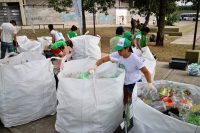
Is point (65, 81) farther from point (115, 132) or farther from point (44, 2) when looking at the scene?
point (44, 2)

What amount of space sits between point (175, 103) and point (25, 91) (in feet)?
6.90

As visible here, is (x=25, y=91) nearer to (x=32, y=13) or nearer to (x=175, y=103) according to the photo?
(x=175, y=103)

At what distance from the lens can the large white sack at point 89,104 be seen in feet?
8.31

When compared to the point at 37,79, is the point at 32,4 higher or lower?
higher

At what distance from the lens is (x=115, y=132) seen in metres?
2.97

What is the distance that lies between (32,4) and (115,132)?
2333 cm

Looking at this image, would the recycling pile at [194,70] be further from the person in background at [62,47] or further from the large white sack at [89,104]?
the large white sack at [89,104]

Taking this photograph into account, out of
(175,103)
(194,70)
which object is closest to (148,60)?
(175,103)

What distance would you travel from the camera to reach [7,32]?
652 centimetres

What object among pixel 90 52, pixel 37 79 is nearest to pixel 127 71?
pixel 37 79

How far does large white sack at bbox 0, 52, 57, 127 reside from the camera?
9.86ft

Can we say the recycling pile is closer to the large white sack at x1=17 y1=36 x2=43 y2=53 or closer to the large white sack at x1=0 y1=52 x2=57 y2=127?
the large white sack at x1=0 y1=52 x2=57 y2=127

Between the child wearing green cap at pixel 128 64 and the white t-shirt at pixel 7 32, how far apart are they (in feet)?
14.9

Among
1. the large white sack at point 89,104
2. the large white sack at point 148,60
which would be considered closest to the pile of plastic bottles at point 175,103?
the large white sack at point 89,104
